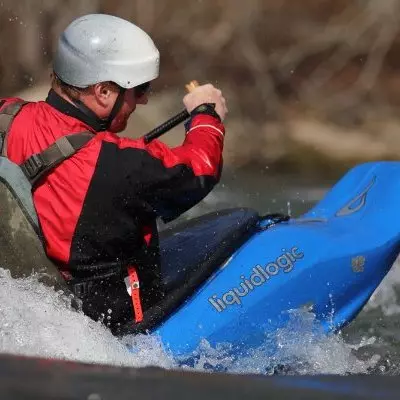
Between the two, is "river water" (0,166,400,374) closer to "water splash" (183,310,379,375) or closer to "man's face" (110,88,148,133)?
"water splash" (183,310,379,375)

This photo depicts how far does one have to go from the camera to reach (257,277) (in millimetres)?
3814

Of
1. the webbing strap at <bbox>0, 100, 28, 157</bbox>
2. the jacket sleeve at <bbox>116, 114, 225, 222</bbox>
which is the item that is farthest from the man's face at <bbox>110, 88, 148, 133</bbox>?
the webbing strap at <bbox>0, 100, 28, 157</bbox>

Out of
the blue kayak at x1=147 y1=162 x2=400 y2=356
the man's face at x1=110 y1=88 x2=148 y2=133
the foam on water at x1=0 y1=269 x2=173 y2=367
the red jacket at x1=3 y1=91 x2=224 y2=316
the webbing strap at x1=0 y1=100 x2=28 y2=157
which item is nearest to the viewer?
the foam on water at x1=0 y1=269 x2=173 y2=367

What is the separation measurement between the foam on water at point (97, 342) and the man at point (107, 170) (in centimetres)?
11

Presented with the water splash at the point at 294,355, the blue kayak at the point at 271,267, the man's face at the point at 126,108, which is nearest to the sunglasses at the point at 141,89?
the man's face at the point at 126,108

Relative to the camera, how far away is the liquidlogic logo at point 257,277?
3705 mm

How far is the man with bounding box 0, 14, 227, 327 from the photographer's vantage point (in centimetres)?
333

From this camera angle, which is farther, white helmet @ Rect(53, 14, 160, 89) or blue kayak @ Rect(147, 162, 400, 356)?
blue kayak @ Rect(147, 162, 400, 356)

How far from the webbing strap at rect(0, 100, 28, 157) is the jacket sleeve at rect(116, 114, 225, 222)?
1.40 feet

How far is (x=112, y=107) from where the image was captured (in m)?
3.51

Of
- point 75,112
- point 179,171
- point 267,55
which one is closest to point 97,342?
point 179,171

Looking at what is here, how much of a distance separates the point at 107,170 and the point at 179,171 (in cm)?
23

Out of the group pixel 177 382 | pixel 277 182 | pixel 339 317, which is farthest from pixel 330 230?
pixel 277 182

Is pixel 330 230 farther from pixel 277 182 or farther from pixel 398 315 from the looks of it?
pixel 277 182
